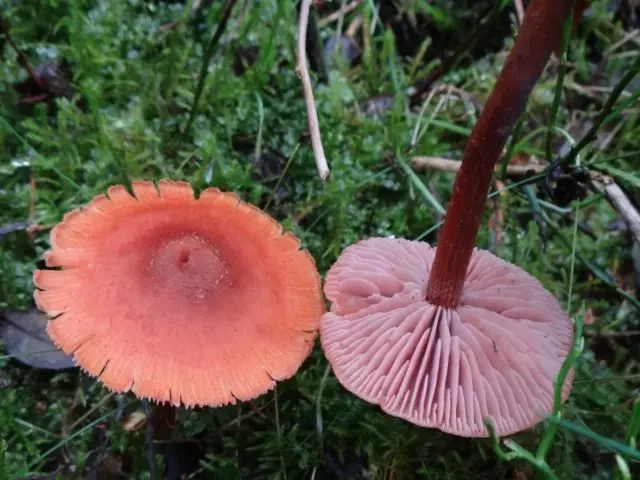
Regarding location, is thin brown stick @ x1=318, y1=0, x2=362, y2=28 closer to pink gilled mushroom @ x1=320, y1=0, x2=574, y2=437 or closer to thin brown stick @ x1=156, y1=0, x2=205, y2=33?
thin brown stick @ x1=156, y1=0, x2=205, y2=33

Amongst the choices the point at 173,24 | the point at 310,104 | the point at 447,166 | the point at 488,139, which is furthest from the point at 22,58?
the point at 488,139

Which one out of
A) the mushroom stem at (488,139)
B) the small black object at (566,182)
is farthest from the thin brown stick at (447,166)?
the mushroom stem at (488,139)

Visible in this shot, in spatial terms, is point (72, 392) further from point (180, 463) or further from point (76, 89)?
point (76, 89)

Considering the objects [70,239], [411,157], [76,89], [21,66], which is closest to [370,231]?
[411,157]

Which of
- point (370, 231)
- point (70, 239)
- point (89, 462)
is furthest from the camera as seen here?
point (370, 231)

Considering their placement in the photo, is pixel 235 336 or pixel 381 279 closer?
pixel 235 336

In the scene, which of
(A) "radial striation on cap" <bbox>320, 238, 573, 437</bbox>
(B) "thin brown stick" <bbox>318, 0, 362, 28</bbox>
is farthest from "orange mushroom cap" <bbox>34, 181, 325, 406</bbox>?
(B) "thin brown stick" <bbox>318, 0, 362, 28</bbox>

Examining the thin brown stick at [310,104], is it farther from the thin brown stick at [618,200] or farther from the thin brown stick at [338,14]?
the thin brown stick at [618,200]
